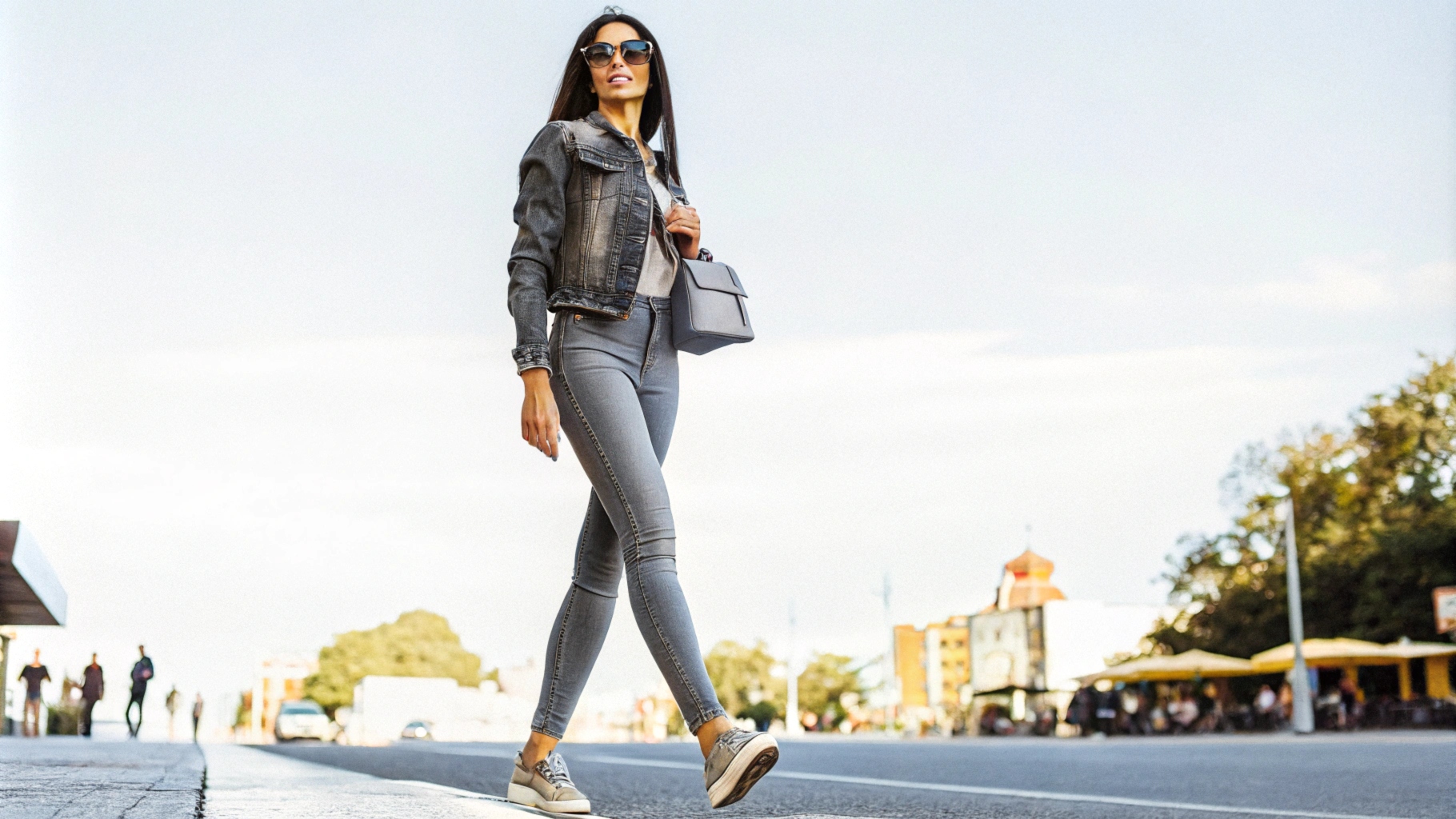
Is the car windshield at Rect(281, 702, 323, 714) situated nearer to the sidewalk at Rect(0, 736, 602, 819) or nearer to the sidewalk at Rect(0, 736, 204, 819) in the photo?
the sidewalk at Rect(0, 736, 204, 819)

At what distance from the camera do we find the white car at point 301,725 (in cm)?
4319

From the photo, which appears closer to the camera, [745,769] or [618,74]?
[745,769]

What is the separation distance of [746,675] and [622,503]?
105 m

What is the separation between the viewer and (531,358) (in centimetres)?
327

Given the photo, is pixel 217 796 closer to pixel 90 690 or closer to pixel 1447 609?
pixel 1447 609

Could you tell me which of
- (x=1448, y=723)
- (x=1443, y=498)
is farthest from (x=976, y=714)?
(x=1448, y=723)

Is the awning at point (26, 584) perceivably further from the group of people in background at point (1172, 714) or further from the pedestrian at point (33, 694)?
the group of people in background at point (1172, 714)

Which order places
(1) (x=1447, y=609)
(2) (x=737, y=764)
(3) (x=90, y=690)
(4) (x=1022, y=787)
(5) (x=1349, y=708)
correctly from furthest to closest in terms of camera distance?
(5) (x=1349, y=708), (3) (x=90, y=690), (1) (x=1447, y=609), (4) (x=1022, y=787), (2) (x=737, y=764)

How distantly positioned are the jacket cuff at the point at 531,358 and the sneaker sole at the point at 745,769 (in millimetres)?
935

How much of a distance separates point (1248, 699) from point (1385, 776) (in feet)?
128

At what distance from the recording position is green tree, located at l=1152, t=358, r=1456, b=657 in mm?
35656

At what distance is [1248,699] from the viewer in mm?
42812

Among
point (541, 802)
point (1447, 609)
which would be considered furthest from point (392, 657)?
point (541, 802)

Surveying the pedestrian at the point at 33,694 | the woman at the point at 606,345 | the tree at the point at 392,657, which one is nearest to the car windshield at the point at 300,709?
the pedestrian at the point at 33,694
